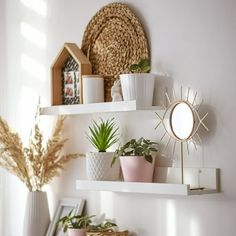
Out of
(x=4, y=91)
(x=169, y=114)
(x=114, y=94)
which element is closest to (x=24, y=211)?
(x=4, y=91)

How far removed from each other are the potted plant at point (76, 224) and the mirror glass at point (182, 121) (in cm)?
68

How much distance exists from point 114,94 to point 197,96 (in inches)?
15.7

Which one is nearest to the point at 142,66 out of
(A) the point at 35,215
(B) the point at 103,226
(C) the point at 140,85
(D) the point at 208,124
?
(C) the point at 140,85

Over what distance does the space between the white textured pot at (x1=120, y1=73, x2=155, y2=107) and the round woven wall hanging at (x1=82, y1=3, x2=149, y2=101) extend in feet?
0.43

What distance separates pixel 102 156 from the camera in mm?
3051

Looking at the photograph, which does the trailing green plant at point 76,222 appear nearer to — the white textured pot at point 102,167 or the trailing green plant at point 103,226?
the trailing green plant at point 103,226

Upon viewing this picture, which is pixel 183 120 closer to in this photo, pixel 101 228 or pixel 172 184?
pixel 172 184

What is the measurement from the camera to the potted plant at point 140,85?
2.88 metres

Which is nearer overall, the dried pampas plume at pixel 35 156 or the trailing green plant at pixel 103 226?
the trailing green plant at pixel 103 226

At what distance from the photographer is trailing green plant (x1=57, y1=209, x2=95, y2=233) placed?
3168 mm

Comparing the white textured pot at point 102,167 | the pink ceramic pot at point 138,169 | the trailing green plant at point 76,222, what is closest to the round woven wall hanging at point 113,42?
the white textured pot at point 102,167

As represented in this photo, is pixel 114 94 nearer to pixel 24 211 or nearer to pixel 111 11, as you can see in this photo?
pixel 111 11

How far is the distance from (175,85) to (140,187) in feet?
1.45

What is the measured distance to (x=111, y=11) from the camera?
10.3 feet
